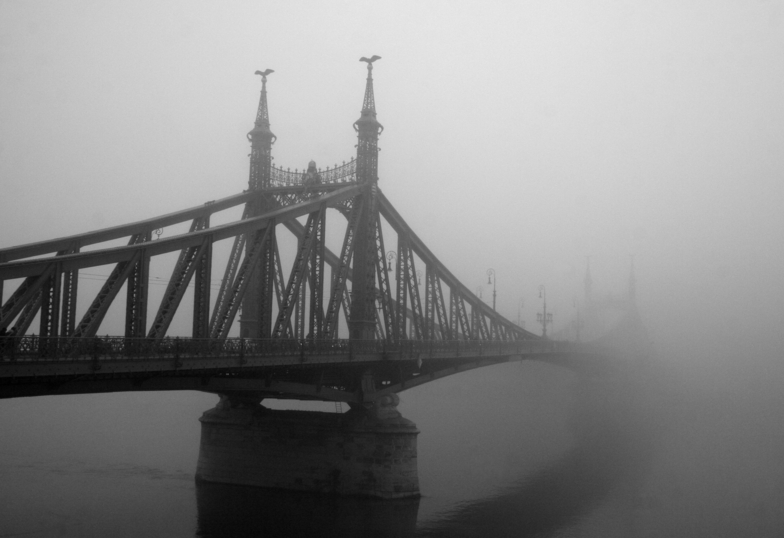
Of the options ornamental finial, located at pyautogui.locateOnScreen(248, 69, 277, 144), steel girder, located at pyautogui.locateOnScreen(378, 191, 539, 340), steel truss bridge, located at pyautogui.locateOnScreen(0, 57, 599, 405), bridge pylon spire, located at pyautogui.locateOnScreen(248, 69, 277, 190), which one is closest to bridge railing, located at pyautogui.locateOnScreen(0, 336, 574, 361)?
steel truss bridge, located at pyautogui.locateOnScreen(0, 57, 599, 405)

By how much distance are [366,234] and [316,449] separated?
12504 millimetres

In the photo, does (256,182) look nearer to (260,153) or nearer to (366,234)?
(260,153)

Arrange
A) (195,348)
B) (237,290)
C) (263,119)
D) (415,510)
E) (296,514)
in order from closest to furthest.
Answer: (195,348) → (237,290) → (296,514) → (415,510) → (263,119)

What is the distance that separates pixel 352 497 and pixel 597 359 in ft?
233

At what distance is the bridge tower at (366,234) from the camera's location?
142ft

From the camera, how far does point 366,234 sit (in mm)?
44031

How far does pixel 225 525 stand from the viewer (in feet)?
112

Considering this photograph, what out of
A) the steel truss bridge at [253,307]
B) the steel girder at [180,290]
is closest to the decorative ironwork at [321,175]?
the steel truss bridge at [253,307]

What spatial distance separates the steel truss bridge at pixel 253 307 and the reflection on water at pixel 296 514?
5.12 meters

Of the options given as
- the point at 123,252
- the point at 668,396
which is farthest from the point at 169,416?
the point at 668,396

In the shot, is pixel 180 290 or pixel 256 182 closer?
pixel 180 290

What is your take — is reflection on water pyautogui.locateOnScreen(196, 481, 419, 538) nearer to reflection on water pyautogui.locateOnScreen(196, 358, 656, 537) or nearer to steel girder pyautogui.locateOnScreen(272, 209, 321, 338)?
reflection on water pyautogui.locateOnScreen(196, 358, 656, 537)

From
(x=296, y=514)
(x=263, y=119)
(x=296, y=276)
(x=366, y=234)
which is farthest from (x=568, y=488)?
(x=263, y=119)

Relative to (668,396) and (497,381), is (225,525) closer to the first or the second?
(497,381)
